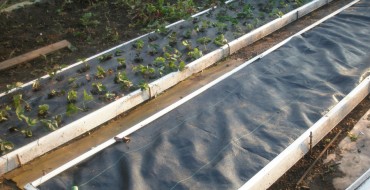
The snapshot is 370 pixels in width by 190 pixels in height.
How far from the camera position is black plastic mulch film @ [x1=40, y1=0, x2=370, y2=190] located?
12.1 feet

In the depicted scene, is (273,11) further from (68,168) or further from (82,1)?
(68,168)

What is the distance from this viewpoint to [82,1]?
27.0 ft

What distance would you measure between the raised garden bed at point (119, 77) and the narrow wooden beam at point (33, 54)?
880 millimetres

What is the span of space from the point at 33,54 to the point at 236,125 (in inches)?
144

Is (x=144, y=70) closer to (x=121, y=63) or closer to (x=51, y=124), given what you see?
(x=121, y=63)

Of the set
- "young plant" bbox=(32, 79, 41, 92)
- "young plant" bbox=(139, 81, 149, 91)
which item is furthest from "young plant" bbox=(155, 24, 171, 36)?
"young plant" bbox=(32, 79, 41, 92)

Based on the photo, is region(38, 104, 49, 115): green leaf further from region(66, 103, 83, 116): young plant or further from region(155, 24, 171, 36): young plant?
region(155, 24, 171, 36): young plant

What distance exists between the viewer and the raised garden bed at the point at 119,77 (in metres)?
4.46

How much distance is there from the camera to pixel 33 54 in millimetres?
6320

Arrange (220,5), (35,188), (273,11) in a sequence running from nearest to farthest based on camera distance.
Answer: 1. (35,188)
2. (273,11)
3. (220,5)

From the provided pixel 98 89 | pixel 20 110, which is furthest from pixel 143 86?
pixel 20 110

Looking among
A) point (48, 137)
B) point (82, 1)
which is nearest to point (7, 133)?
point (48, 137)

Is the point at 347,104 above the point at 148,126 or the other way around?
the other way around

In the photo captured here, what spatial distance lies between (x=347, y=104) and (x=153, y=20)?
3928mm
